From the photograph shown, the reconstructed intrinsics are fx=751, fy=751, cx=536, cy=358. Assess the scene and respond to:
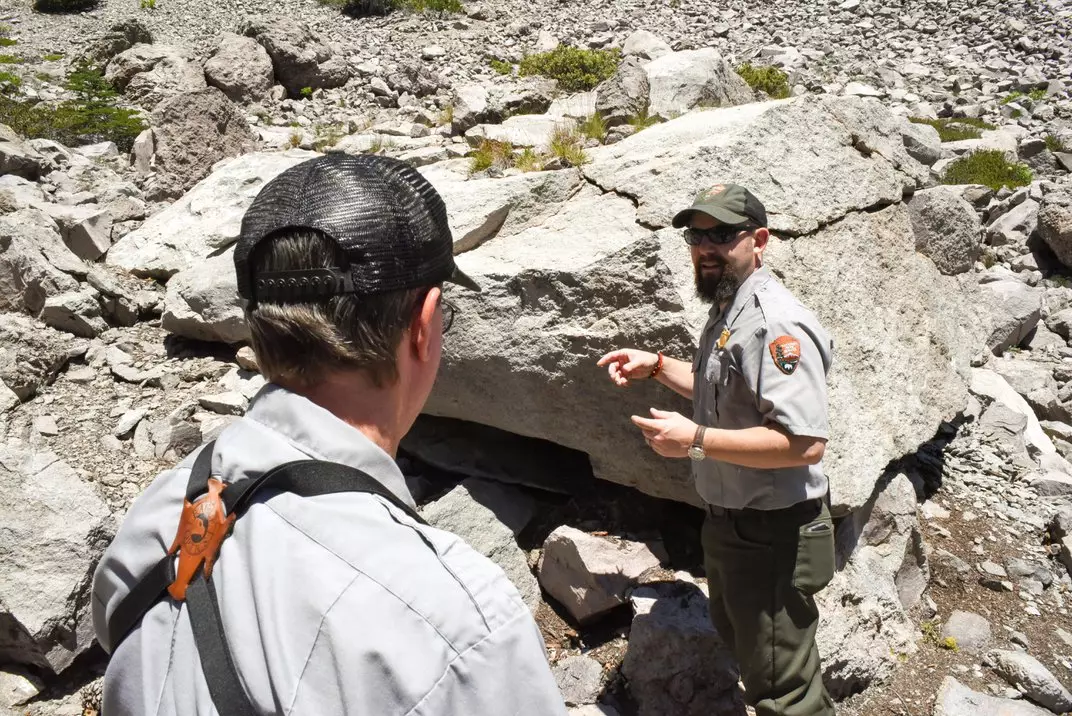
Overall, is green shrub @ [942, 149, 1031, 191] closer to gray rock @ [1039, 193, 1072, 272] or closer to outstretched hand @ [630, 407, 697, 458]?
gray rock @ [1039, 193, 1072, 272]

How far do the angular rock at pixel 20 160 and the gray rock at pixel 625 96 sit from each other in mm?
6488

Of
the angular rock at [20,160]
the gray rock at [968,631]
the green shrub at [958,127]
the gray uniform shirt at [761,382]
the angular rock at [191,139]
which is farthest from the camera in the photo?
the green shrub at [958,127]

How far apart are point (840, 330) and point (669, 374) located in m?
1.37

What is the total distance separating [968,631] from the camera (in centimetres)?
419

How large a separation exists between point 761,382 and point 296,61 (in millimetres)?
14223

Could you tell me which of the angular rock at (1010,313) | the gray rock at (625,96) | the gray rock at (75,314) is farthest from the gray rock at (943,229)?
the gray rock at (75,314)

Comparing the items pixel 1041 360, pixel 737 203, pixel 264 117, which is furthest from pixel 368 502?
pixel 264 117

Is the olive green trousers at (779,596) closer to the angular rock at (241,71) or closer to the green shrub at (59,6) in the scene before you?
the angular rock at (241,71)

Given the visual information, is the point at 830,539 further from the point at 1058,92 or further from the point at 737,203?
the point at 1058,92

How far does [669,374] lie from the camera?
3418 millimetres

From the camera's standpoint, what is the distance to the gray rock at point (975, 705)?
3611mm

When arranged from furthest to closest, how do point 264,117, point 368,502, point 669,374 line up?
point 264,117
point 669,374
point 368,502

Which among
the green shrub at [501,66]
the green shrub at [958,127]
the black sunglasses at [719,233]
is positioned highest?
the black sunglasses at [719,233]

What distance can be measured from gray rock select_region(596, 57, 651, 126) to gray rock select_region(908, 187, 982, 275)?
3.07 m
